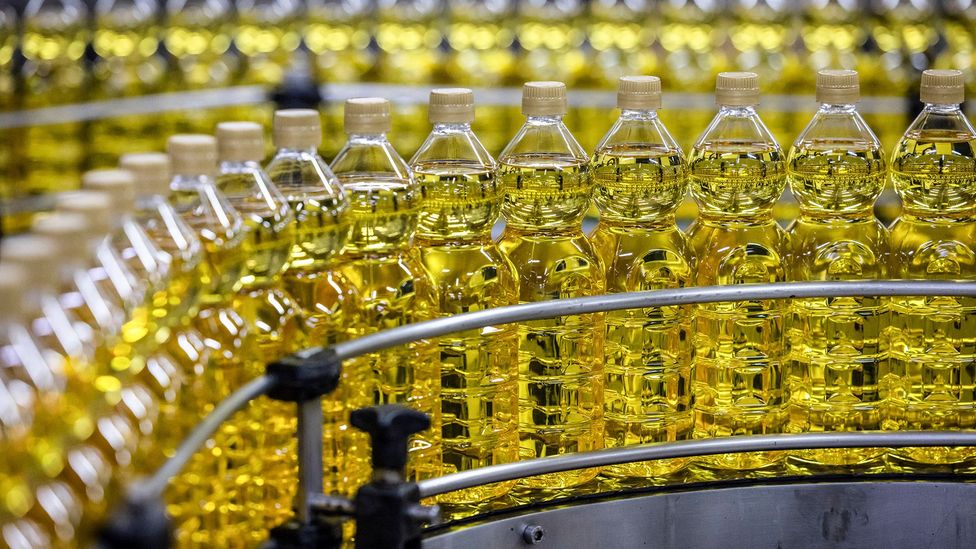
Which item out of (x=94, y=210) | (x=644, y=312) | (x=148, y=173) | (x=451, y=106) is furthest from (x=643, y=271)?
(x=94, y=210)

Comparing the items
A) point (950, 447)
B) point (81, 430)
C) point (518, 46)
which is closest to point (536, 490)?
point (950, 447)

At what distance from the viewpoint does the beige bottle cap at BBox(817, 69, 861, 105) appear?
1748mm

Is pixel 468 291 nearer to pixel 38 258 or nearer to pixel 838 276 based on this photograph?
pixel 838 276

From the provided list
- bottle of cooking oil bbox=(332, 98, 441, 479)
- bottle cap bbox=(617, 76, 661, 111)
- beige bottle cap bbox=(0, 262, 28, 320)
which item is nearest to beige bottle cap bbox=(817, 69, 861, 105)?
bottle cap bbox=(617, 76, 661, 111)

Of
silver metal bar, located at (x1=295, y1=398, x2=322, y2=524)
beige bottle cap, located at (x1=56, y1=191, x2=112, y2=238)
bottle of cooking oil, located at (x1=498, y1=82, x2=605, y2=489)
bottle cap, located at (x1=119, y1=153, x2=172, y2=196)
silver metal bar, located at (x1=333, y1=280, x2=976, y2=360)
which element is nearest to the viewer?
beige bottle cap, located at (x1=56, y1=191, x2=112, y2=238)

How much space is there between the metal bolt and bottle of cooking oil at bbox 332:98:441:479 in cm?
13

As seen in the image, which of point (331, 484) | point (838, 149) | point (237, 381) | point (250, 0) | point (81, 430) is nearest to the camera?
point (81, 430)

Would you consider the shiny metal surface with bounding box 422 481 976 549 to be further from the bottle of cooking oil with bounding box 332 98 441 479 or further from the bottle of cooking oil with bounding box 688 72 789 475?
the bottle of cooking oil with bounding box 332 98 441 479

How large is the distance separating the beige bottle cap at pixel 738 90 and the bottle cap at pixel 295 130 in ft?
1.76

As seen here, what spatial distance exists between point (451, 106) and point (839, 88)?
510mm

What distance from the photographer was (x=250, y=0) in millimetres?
4500

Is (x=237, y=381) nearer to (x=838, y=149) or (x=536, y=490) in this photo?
(x=536, y=490)

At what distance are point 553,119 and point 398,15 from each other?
119 inches

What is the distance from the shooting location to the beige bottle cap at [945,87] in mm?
1765
